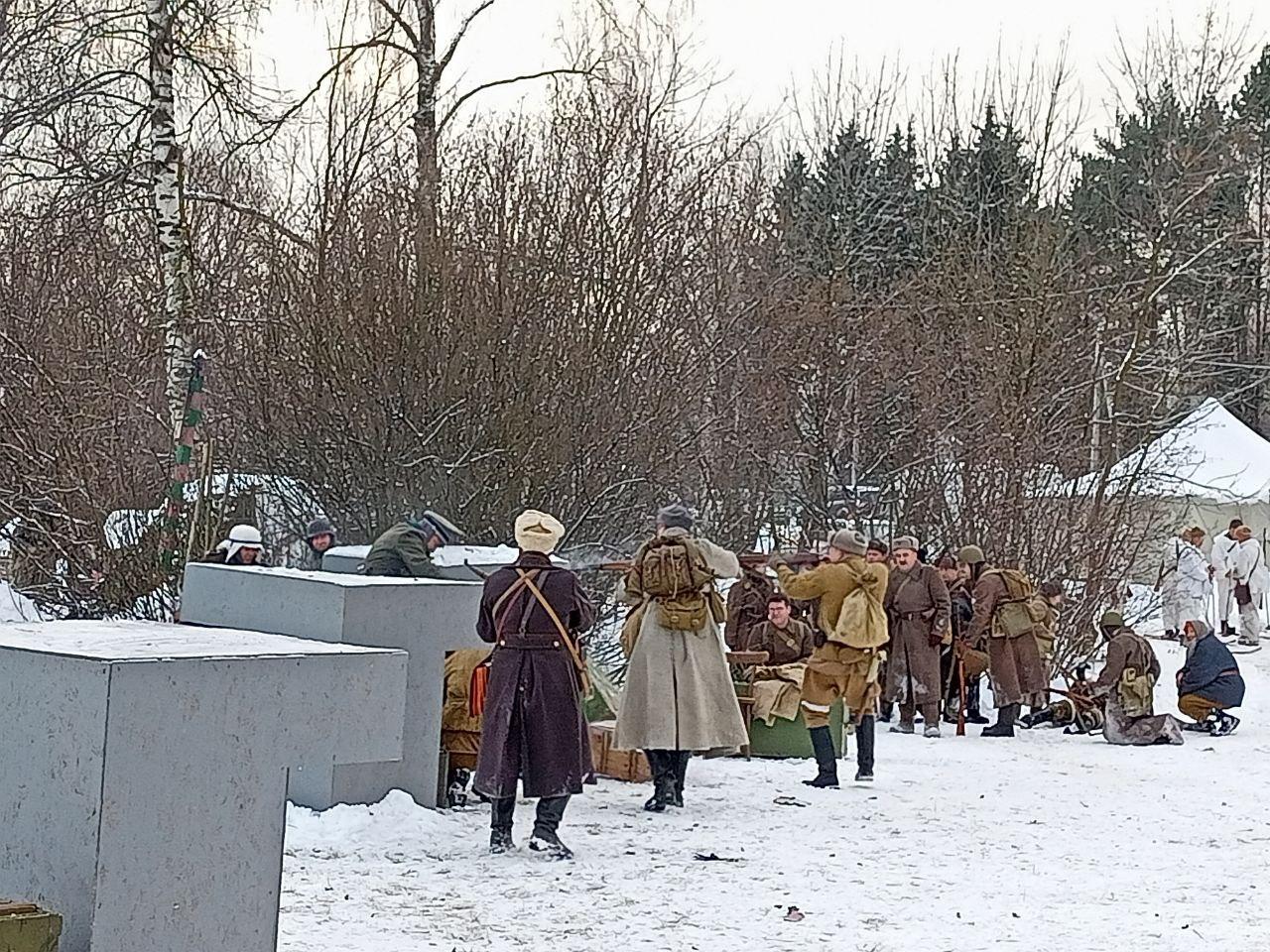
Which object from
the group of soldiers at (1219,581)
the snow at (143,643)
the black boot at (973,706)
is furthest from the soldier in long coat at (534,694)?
the group of soldiers at (1219,581)

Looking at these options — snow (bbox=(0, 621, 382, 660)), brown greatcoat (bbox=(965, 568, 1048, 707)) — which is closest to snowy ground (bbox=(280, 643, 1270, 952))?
snow (bbox=(0, 621, 382, 660))

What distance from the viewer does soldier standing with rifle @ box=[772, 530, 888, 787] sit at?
34.3 ft

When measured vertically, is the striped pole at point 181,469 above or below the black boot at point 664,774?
above

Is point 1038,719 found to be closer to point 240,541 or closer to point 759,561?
point 759,561

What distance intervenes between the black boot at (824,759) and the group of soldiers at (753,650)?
0.01 meters

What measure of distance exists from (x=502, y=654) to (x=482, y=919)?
1.53 metres

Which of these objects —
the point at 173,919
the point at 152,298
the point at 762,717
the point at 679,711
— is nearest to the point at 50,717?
the point at 173,919

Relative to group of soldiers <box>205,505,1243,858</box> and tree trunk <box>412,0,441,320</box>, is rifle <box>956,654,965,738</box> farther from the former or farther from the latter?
tree trunk <box>412,0,441,320</box>

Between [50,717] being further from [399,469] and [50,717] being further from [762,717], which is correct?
[399,469]

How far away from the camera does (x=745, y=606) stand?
13.7 meters

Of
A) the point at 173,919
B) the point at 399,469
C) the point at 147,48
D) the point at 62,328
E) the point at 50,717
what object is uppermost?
the point at 147,48

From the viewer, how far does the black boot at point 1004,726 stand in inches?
549

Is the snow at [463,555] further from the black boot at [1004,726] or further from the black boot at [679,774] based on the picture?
the black boot at [1004,726]

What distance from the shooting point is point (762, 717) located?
11.6 metres
